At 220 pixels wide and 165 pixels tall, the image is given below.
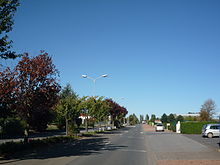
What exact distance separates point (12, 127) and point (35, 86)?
26282 mm

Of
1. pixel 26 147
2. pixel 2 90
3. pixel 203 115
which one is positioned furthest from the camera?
pixel 203 115

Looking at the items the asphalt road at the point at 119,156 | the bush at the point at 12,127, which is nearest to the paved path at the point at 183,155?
the asphalt road at the point at 119,156

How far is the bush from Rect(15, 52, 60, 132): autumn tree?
74.9ft

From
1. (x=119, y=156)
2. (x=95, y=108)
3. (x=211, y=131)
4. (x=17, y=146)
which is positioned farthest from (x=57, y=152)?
(x=95, y=108)

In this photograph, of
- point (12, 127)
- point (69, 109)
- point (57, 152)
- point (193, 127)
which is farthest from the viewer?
point (12, 127)

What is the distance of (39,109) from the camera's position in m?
17.7

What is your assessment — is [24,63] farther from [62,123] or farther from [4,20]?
[62,123]

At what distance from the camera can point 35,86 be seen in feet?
58.2

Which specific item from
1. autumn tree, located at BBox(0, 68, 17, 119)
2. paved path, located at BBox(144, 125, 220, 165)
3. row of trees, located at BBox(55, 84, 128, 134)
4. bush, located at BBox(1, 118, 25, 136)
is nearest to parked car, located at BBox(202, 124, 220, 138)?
paved path, located at BBox(144, 125, 220, 165)

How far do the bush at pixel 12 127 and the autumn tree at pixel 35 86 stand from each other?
22.8m

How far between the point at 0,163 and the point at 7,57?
4782mm

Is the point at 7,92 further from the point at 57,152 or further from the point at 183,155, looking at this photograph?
the point at 183,155

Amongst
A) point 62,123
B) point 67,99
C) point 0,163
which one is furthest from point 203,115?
point 0,163

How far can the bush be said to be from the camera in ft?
128
